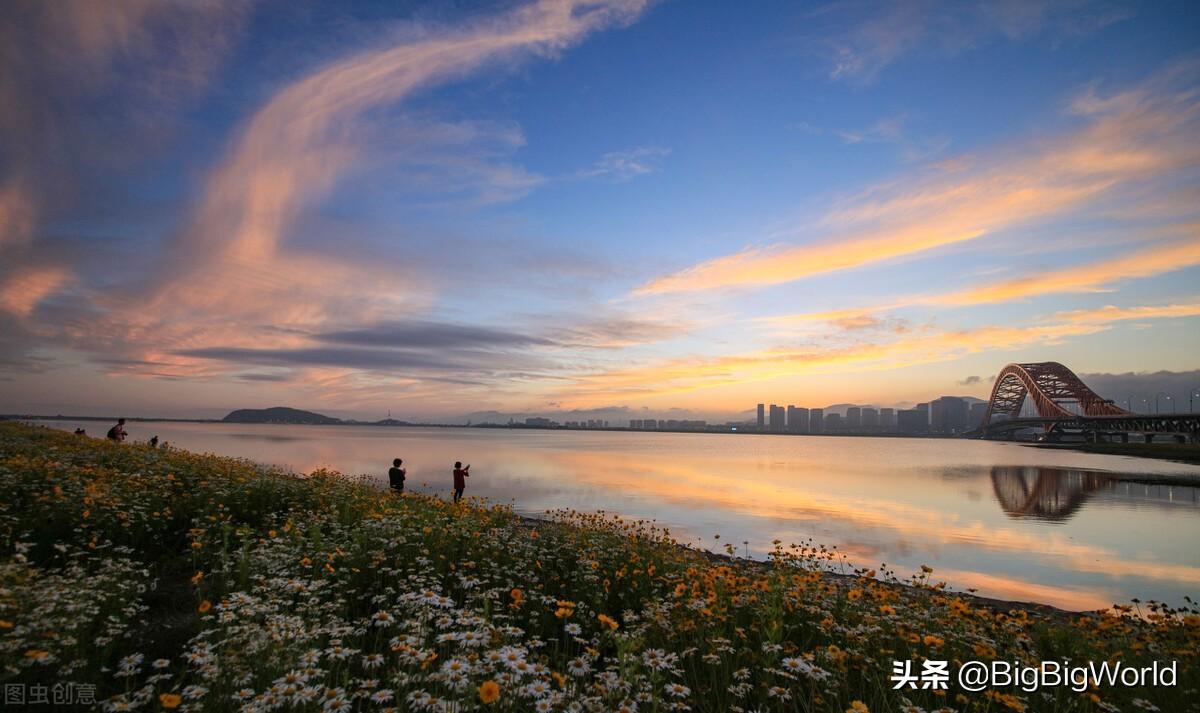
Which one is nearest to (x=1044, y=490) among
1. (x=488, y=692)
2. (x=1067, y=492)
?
(x=1067, y=492)

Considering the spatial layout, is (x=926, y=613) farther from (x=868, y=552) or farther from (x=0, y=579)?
(x=868, y=552)

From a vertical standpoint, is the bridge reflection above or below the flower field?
below

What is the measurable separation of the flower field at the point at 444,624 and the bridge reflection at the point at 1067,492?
2771 centimetres

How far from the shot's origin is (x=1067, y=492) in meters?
39.2

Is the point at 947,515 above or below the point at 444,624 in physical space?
below

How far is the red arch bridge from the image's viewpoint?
101875 mm

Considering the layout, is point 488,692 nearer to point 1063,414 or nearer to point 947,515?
point 947,515

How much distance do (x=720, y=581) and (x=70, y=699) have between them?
6.11 meters

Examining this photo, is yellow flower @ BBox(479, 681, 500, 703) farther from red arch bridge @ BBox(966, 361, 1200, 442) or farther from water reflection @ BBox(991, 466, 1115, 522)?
red arch bridge @ BBox(966, 361, 1200, 442)

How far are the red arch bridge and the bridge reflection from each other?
2794 inches

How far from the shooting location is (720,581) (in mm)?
7219

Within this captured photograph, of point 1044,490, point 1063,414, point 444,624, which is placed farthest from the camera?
point 1063,414

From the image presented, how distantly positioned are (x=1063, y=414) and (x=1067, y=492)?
124 meters

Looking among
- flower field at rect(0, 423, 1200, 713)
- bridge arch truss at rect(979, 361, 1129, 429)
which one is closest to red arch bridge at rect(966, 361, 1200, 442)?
bridge arch truss at rect(979, 361, 1129, 429)
